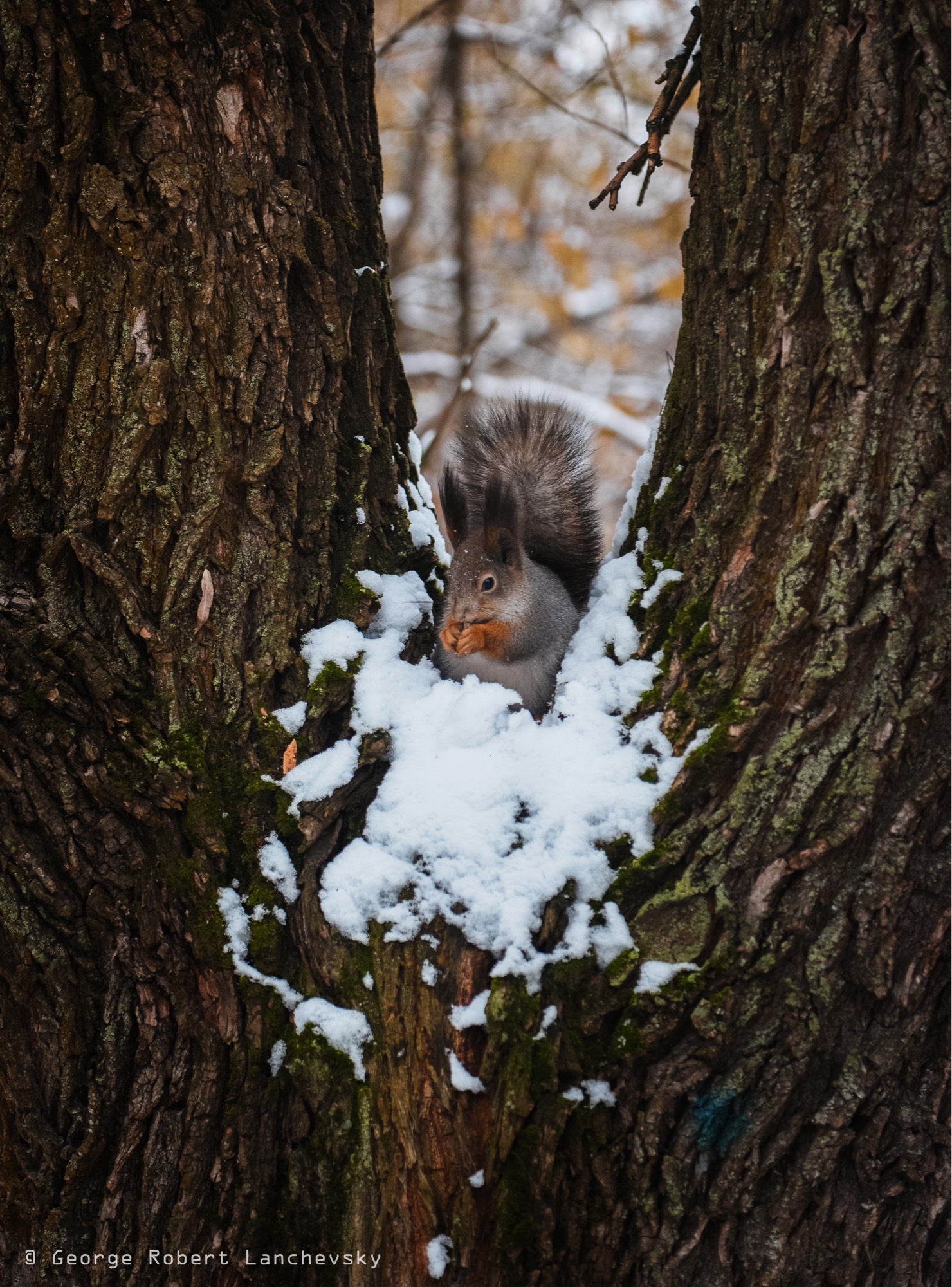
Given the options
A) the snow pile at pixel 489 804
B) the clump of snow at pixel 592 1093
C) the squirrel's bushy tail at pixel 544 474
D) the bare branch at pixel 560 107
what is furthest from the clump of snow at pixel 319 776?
the bare branch at pixel 560 107

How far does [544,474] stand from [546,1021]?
1.33 m

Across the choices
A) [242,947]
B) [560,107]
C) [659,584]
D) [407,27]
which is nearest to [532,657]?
[659,584]

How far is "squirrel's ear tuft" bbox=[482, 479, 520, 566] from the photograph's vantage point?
82.7 inches

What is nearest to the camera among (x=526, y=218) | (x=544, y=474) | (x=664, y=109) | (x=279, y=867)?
(x=279, y=867)

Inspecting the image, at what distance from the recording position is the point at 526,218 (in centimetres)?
687

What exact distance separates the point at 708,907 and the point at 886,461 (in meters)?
0.59

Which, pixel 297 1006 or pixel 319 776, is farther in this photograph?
pixel 319 776

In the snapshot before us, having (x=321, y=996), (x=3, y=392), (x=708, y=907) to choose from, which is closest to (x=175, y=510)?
(x=3, y=392)

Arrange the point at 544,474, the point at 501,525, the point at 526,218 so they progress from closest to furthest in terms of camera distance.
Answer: the point at 501,525 → the point at 544,474 → the point at 526,218

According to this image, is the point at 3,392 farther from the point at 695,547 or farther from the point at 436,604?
the point at 695,547

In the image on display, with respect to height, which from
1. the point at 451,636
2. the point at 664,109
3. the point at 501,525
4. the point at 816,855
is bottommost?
the point at 816,855

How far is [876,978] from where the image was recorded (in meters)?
1.25

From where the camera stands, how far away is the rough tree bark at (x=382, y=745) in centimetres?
126

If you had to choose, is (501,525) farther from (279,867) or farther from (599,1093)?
(599,1093)
